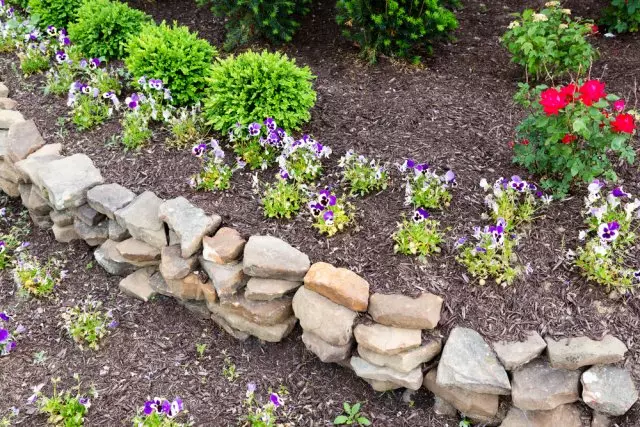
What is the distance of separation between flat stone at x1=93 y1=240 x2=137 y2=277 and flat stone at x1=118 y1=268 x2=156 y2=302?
0.08m

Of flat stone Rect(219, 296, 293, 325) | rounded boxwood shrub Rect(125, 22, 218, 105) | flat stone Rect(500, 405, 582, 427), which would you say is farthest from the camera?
rounded boxwood shrub Rect(125, 22, 218, 105)

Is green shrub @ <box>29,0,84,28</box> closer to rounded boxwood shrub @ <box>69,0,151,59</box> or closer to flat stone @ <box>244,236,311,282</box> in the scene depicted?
rounded boxwood shrub @ <box>69,0,151,59</box>

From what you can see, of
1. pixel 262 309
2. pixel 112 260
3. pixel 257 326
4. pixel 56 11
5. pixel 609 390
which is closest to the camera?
pixel 609 390

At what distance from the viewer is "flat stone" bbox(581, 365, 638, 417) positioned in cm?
286

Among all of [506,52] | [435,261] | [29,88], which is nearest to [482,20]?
[506,52]

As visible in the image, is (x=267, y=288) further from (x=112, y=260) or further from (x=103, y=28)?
(x=103, y=28)

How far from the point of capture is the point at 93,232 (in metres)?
4.07

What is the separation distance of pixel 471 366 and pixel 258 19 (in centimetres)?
337

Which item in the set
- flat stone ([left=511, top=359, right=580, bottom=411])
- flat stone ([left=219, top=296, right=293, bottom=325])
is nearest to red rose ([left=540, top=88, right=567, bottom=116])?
flat stone ([left=511, top=359, right=580, bottom=411])

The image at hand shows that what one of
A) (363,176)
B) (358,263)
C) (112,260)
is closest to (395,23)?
(363,176)

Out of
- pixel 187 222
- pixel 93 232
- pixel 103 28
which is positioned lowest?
pixel 93 232

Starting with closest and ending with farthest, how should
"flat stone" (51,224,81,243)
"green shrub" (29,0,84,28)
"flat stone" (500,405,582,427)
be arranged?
"flat stone" (500,405,582,427) → "flat stone" (51,224,81,243) → "green shrub" (29,0,84,28)

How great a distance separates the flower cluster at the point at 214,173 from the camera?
3873 millimetres

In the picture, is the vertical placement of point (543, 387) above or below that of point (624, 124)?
below
